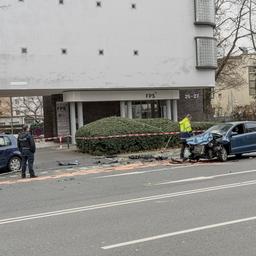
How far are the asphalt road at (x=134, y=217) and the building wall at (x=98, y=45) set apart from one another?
1628 centimetres

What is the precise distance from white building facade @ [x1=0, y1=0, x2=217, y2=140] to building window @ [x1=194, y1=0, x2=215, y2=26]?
2.6 inches

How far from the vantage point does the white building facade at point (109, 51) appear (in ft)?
100

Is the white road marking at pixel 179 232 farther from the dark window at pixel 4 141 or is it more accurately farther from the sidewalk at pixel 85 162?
the dark window at pixel 4 141

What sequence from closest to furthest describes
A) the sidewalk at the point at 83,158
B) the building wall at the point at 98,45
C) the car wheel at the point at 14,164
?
1. the car wheel at the point at 14,164
2. the sidewalk at the point at 83,158
3. the building wall at the point at 98,45

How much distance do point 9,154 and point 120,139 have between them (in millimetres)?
7251

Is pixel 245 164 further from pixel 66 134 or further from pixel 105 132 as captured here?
pixel 66 134

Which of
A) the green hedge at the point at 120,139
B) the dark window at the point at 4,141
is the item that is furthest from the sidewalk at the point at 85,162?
the dark window at the point at 4,141

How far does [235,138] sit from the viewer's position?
68.7ft

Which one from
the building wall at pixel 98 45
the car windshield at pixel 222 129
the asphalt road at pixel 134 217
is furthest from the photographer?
the building wall at pixel 98 45

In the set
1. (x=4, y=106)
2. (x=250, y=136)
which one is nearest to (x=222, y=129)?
(x=250, y=136)

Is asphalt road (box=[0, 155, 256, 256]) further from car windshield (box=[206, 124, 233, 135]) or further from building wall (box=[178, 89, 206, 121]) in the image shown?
building wall (box=[178, 89, 206, 121])

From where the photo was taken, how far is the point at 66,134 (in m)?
35.3

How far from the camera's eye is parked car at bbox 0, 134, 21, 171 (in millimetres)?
20203

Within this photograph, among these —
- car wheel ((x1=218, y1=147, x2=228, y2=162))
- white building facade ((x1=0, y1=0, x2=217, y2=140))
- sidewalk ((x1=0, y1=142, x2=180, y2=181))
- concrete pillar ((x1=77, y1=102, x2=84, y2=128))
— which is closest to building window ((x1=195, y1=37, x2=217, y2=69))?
white building facade ((x1=0, y1=0, x2=217, y2=140))
